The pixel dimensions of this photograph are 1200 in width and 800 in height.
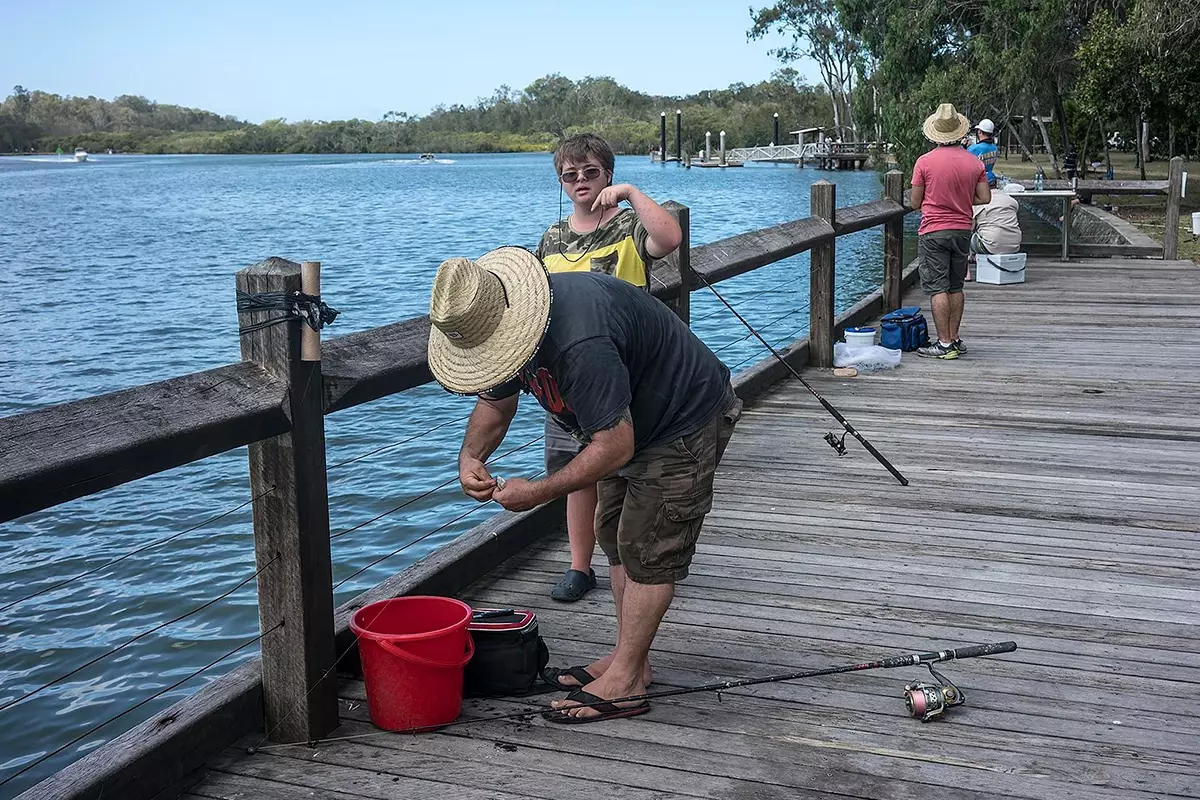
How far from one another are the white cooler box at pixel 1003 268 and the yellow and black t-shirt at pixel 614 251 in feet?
27.8

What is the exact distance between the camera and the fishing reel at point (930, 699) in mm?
3072

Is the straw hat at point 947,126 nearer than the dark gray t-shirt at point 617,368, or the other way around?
the dark gray t-shirt at point 617,368

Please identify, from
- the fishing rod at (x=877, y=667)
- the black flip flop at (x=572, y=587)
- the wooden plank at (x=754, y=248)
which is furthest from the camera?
the wooden plank at (x=754, y=248)

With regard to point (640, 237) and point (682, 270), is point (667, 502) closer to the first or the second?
point (640, 237)

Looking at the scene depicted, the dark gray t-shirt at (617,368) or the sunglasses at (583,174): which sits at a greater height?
the sunglasses at (583,174)

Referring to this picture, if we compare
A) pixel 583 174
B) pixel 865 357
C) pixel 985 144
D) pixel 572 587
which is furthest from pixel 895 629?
pixel 985 144

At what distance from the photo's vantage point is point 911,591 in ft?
13.1

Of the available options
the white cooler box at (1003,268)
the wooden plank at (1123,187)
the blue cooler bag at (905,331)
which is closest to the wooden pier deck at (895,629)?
the blue cooler bag at (905,331)

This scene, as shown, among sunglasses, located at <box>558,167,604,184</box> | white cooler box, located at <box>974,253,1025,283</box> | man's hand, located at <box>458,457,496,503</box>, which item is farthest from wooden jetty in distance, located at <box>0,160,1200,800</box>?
white cooler box, located at <box>974,253,1025,283</box>

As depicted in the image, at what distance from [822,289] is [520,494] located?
17.1 ft

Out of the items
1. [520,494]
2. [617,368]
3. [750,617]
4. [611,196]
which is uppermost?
[611,196]

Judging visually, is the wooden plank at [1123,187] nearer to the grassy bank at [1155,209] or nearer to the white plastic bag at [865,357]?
the grassy bank at [1155,209]

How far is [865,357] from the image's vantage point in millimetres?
7695

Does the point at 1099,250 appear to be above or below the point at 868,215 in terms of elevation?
below
